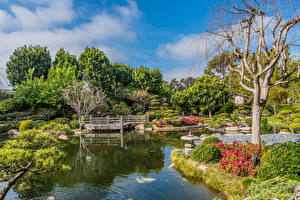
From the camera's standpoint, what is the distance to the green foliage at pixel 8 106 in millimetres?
21047

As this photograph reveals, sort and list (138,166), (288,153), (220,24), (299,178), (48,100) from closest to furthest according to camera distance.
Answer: (299,178) < (288,153) < (220,24) < (138,166) < (48,100)

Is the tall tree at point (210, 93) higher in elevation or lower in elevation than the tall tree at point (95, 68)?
lower

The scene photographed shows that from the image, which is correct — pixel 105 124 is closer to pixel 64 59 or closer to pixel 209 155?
pixel 64 59

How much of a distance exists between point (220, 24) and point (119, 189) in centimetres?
605

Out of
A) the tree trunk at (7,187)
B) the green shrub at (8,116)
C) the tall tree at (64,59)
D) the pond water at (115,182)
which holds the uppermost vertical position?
the tall tree at (64,59)

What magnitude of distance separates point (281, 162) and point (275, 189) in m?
1.15

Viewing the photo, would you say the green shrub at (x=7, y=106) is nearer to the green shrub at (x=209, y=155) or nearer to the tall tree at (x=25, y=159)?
the tall tree at (x=25, y=159)

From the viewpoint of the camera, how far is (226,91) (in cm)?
2756

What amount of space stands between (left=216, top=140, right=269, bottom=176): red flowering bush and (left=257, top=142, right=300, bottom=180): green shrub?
72cm

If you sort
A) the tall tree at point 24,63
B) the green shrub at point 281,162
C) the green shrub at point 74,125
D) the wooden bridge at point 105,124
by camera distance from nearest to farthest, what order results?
1. the green shrub at point 281,162
2. the wooden bridge at point 105,124
3. the green shrub at point 74,125
4. the tall tree at point 24,63

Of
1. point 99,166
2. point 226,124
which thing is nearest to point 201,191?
point 99,166

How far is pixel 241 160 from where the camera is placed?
244 inches

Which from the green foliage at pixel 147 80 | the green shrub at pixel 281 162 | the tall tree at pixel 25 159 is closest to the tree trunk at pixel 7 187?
the tall tree at pixel 25 159

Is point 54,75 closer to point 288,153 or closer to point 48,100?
point 48,100
